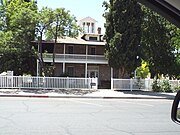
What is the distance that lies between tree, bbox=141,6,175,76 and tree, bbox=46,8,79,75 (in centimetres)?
670

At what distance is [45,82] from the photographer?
981 inches

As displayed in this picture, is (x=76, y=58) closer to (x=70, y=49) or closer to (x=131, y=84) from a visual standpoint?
(x=70, y=49)

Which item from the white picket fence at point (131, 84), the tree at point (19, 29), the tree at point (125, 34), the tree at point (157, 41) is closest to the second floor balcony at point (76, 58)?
the tree at point (19, 29)

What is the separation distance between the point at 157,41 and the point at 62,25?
9150 millimetres

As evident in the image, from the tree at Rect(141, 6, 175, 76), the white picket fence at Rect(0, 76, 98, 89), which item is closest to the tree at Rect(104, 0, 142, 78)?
the tree at Rect(141, 6, 175, 76)

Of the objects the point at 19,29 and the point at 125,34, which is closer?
the point at 19,29

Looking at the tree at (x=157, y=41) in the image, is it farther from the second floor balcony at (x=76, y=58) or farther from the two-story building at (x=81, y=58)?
the second floor balcony at (x=76, y=58)

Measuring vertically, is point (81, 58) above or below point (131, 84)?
A: above

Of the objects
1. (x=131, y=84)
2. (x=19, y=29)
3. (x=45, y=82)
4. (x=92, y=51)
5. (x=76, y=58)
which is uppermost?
(x=19, y=29)

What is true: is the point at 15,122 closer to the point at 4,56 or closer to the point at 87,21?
the point at 4,56

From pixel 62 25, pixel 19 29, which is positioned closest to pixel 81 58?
pixel 62 25

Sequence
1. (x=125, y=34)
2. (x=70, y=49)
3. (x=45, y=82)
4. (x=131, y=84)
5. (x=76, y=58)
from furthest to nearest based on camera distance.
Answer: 1. (x=70, y=49)
2. (x=76, y=58)
3. (x=131, y=84)
4. (x=125, y=34)
5. (x=45, y=82)

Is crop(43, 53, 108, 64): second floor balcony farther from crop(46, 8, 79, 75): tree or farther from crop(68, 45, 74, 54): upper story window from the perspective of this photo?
crop(46, 8, 79, 75): tree

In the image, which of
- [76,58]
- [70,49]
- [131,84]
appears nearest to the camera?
[131,84]
